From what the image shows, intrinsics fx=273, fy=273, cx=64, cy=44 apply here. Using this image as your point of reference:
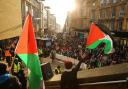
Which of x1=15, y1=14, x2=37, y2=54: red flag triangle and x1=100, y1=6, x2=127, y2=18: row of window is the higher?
x1=100, y1=6, x2=127, y2=18: row of window

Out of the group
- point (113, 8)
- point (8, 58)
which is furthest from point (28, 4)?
point (8, 58)

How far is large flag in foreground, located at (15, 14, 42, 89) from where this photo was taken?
5.63 m

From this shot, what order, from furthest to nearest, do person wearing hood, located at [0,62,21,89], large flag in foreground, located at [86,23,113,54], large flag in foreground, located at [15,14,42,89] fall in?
large flag in foreground, located at [86,23,113,54] < large flag in foreground, located at [15,14,42,89] < person wearing hood, located at [0,62,21,89]

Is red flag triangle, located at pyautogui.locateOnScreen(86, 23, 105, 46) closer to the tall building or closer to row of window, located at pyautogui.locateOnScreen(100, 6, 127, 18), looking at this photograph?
the tall building

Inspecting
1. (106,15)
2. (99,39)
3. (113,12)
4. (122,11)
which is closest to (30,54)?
(99,39)

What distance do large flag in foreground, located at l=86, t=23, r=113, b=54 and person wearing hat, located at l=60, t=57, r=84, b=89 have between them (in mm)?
2751

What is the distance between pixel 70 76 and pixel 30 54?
102 centimetres

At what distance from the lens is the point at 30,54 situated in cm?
582

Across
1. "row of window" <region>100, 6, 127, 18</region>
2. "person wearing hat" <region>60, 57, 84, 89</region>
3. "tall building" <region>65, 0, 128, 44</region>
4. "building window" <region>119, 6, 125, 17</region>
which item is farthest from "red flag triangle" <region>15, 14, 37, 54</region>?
"building window" <region>119, 6, 125, 17</region>

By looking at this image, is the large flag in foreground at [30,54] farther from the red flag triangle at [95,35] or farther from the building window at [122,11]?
the building window at [122,11]

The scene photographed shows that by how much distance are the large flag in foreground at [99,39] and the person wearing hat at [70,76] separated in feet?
9.03

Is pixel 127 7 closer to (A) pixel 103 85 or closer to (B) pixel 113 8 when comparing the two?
(B) pixel 113 8

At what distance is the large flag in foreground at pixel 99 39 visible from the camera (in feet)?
28.4

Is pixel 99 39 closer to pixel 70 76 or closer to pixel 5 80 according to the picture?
pixel 70 76
